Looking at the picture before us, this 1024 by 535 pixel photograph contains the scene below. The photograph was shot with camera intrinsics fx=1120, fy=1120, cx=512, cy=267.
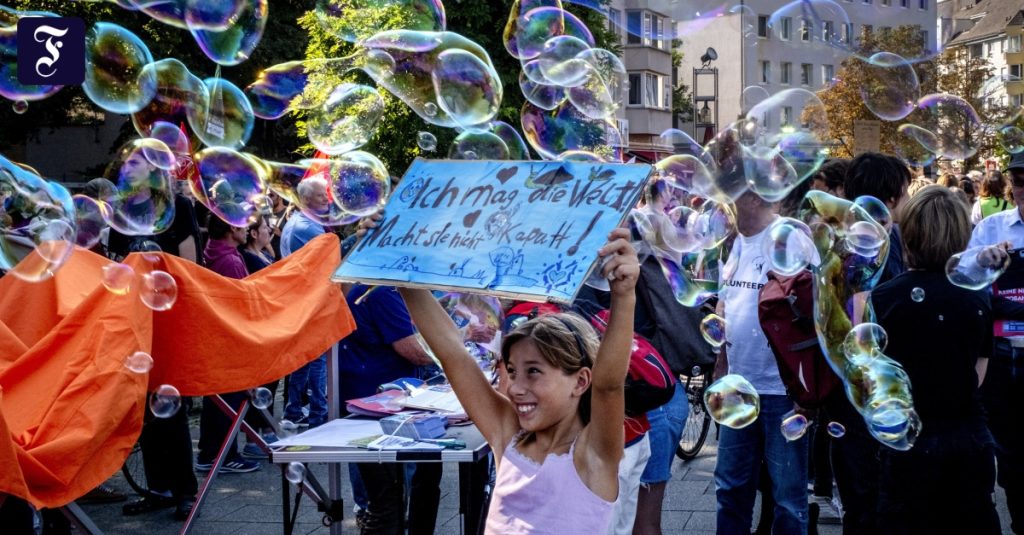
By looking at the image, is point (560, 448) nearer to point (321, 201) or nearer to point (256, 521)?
point (321, 201)

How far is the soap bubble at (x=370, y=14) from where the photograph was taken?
5.90 m

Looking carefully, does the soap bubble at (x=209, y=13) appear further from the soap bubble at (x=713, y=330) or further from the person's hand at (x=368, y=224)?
the person's hand at (x=368, y=224)

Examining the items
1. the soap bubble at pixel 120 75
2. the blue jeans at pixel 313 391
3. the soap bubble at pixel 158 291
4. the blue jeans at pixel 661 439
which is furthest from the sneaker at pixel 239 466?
the blue jeans at pixel 661 439

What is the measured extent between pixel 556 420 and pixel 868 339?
1.70 metres

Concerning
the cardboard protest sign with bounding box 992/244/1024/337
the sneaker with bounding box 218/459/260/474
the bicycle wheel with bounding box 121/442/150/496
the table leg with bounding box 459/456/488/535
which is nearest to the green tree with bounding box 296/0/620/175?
the sneaker with bounding box 218/459/260/474

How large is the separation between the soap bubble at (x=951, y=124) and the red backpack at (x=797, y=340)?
250cm

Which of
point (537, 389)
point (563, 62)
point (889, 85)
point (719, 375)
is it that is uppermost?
point (563, 62)

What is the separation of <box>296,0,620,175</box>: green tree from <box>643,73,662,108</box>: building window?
61.6 feet

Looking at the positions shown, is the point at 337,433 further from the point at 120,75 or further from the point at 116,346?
the point at 120,75

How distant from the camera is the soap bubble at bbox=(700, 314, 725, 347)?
193 inches

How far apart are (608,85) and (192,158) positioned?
7.67ft

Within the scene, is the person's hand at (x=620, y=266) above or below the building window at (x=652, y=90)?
above

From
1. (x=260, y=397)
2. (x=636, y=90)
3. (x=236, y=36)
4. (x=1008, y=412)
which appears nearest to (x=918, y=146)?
(x=1008, y=412)

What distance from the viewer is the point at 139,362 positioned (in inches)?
162
